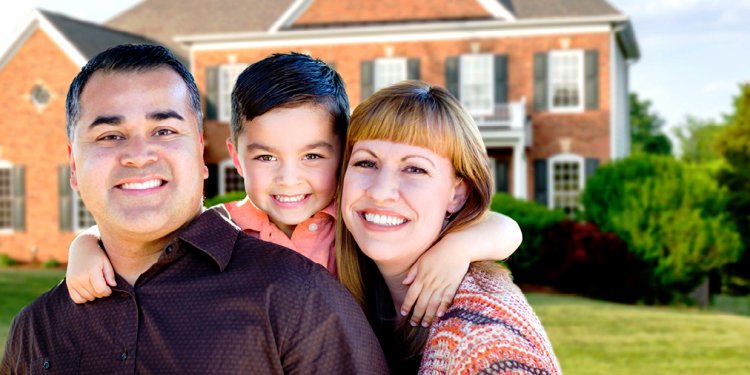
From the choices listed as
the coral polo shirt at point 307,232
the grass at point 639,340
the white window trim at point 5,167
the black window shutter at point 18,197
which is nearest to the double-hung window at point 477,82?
the grass at point 639,340

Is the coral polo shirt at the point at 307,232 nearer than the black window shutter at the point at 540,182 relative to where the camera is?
Yes

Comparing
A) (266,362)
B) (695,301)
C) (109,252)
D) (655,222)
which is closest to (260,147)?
(109,252)

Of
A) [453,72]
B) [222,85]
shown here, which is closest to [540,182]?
[453,72]

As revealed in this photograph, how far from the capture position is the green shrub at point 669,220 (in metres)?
17.3

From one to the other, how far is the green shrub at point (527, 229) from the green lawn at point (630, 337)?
4.96ft

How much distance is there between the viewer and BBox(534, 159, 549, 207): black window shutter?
2306 cm

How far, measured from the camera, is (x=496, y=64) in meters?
23.3

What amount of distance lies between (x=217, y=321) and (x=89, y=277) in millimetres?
434

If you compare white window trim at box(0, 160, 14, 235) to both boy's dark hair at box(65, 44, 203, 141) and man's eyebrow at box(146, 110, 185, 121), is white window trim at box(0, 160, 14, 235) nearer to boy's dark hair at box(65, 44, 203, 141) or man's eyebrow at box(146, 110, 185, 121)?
boy's dark hair at box(65, 44, 203, 141)

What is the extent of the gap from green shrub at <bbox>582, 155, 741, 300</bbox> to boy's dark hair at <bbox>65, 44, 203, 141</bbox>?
15.5 metres

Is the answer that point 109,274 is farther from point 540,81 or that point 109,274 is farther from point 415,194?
point 540,81

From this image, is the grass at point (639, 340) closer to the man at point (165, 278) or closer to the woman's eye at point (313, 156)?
the woman's eye at point (313, 156)

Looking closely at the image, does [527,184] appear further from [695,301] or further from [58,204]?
[58,204]

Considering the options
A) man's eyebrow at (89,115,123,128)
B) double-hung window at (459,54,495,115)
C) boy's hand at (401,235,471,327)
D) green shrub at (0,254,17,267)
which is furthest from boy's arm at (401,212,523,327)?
green shrub at (0,254,17,267)
